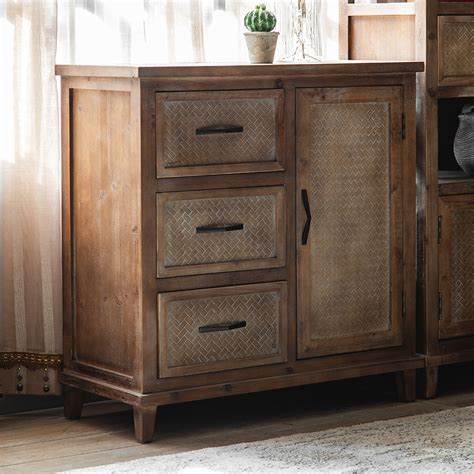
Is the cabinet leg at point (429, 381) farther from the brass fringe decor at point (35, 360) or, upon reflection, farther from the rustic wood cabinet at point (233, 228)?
the brass fringe decor at point (35, 360)

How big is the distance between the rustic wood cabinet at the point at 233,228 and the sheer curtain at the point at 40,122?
0.09 meters

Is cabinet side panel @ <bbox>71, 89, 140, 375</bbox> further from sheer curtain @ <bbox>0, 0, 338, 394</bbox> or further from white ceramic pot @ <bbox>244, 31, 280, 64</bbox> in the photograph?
white ceramic pot @ <bbox>244, 31, 280, 64</bbox>

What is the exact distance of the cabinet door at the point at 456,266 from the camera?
124 inches

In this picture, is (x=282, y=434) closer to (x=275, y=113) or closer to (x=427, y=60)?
(x=275, y=113)

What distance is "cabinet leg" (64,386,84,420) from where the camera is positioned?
2.96 meters

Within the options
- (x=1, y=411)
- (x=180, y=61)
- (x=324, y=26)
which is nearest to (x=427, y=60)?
(x=324, y=26)

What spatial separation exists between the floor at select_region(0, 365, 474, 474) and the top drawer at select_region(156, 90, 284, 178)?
641 mm

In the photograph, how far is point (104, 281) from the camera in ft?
9.24

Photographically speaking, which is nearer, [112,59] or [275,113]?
[275,113]

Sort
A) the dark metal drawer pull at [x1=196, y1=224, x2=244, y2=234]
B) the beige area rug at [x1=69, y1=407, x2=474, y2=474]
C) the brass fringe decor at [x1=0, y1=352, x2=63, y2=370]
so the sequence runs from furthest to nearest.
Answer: the brass fringe decor at [x1=0, y1=352, x2=63, y2=370], the dark metal drawer pull at [x1=196, y1=224, x2=244, y2=234], the beige area rug at [x1=69, y1=407, x2=474, y2=474]

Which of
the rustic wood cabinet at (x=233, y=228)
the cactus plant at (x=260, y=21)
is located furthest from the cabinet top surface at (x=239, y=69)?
the cactus plant at (x=260, y=21)

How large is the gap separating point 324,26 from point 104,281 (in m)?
1.09

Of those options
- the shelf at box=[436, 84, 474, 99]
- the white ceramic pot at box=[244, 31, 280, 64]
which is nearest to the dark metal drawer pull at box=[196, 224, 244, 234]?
the white ceramic pot at box=[244, 31, 280, 64]

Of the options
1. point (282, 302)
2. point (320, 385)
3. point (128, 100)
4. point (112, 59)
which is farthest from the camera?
point (320, 385)
